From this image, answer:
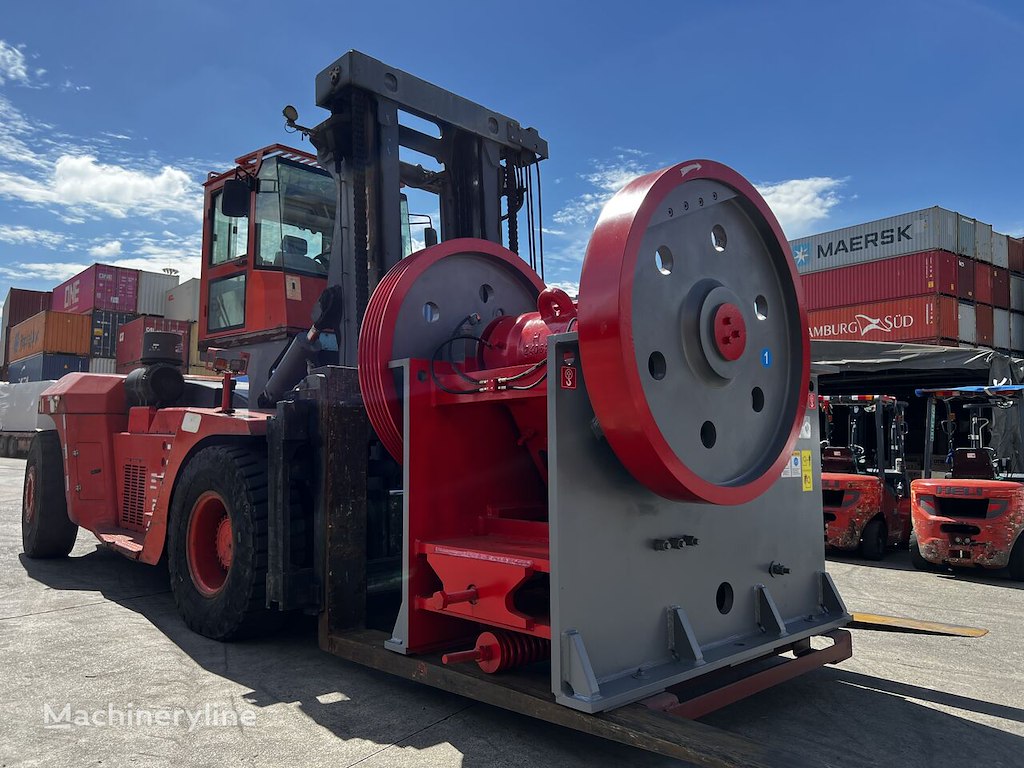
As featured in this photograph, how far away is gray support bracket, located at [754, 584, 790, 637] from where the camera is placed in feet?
12.0

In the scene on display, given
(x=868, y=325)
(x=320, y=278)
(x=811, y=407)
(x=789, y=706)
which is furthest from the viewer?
(x=868, y=325)

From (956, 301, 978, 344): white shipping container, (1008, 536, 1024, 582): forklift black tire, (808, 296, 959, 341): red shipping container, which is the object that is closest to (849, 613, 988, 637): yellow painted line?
(1008, 536, 1024, 582): forklift black tire

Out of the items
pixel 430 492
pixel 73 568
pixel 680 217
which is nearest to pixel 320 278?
pixel 430 492

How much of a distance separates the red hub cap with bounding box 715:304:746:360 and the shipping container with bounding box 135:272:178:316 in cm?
4035

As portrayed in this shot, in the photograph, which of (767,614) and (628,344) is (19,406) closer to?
(767,614)

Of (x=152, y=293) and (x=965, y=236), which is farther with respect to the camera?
(x=152, y=293)

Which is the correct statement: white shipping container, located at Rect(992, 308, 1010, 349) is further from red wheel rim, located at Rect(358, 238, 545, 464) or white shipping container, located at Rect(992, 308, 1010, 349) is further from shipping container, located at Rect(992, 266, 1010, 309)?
red wheel rim, located at Rect(358, 238, 545, 464)

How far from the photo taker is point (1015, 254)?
27062 mm

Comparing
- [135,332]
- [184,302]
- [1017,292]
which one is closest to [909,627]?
[1017,292]

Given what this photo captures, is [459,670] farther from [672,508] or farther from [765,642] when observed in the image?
[765,642]

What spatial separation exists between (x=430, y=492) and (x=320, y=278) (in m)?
2.61

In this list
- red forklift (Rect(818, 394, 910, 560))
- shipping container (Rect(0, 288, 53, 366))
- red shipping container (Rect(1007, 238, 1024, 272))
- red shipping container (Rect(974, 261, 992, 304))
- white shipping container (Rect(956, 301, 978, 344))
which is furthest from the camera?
shipping container (Rect(0, 288, 53, 366))

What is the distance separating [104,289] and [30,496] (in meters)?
35.1

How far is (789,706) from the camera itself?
12.5ft
